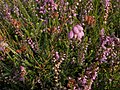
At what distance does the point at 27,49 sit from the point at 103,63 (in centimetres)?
64

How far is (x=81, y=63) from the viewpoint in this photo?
80.3 inches

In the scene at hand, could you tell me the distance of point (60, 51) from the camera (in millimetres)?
2178

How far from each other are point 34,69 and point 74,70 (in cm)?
34

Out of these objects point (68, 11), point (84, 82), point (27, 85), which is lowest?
point (84, 82)

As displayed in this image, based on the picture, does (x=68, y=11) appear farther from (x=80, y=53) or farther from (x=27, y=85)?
(x=27, y=85)

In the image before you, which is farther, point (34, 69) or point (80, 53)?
point (34, 69)

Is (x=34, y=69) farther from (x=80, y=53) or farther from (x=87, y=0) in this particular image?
(x=87, y=0)

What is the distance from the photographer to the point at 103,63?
2102 mm

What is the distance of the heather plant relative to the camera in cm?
198

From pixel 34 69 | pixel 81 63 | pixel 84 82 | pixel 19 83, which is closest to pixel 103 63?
pixel 81 63

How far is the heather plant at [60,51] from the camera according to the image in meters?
1.98

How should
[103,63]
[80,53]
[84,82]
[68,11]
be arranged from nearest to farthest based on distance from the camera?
[84,82]
[80,53]
[103,63]
[68,11]

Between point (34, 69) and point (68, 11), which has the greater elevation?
point (68, 11)

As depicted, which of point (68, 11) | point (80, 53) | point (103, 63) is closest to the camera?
point (80, 53)
